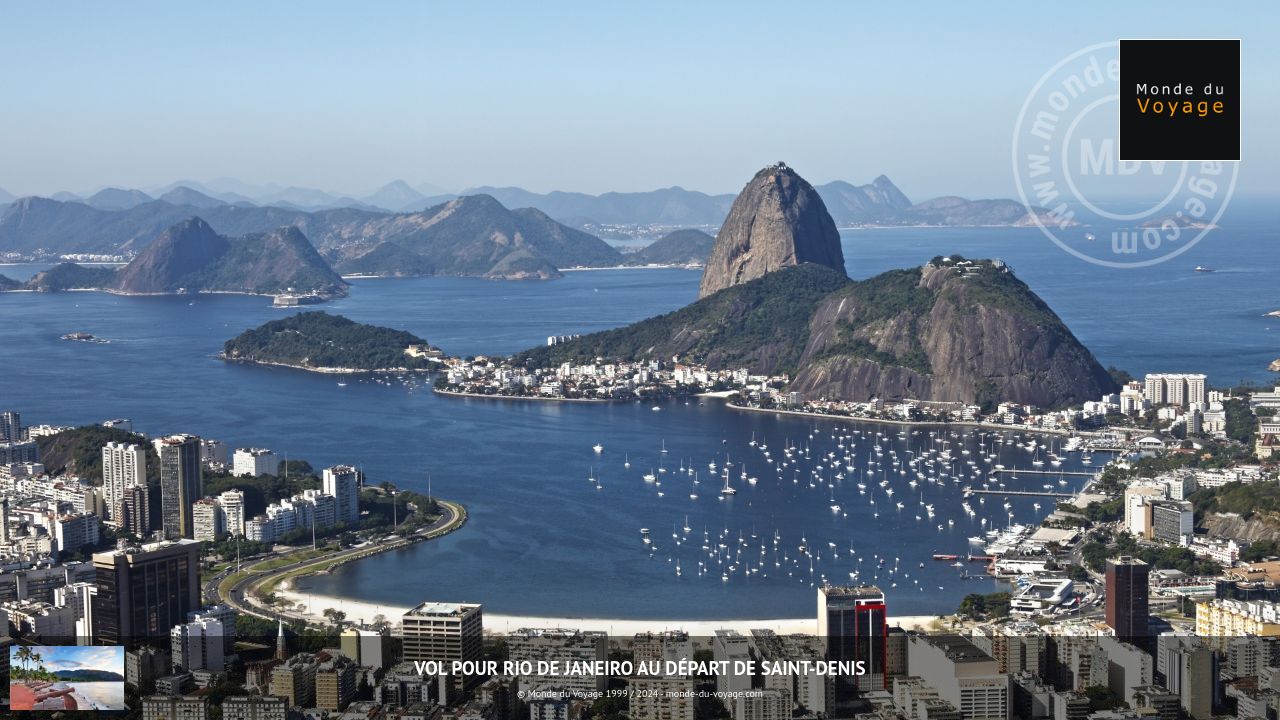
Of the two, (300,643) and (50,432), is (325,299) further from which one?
(300,643)

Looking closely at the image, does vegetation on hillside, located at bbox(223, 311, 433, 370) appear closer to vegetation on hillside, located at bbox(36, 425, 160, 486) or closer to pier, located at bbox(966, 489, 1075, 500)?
vegetation on hillside, located at bbox(36, 425, 160, 486)

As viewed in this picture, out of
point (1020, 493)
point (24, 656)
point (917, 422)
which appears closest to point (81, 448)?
point (24, 656)

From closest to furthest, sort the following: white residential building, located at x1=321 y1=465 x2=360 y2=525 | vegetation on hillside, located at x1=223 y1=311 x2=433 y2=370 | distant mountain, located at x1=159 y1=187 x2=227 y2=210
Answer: white residential building, located at x1=321 y1=465 x2=360 y2=525 < vegetation on hillside, located at x1=223 y1=311 x2=433 y2=370 < distant mountain, located at x1=159 y1=187 x2=227 y2=210

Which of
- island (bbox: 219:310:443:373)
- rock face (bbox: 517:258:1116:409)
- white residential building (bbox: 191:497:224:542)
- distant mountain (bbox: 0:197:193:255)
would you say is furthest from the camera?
A: distant mountain (bbox: 0:197:193:255)

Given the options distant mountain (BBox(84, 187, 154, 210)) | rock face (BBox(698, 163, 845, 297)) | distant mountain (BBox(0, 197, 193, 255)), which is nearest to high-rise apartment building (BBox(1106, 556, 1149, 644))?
rock face (BBox(698, 163, 845, 297))

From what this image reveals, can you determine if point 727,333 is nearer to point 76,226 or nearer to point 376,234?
point 376,234

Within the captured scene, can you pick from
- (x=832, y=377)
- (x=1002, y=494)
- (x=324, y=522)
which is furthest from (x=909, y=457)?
(x=324, y=522)

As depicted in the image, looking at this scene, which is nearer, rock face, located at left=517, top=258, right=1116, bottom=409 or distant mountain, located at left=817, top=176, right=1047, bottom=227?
rock face, located at left=517, top=258, right=1116, bottom=409

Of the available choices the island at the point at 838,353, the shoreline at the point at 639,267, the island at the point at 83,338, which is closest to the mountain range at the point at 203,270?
the shoreline at the point at 639,267
